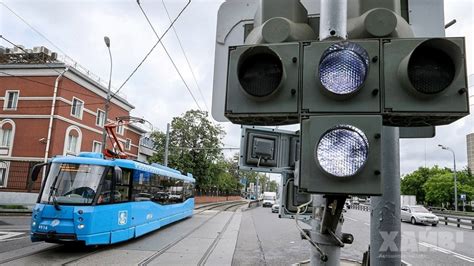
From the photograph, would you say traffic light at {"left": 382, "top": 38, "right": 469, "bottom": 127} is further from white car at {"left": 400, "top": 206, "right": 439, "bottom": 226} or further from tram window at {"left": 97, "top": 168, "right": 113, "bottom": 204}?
white car at {"left": 400, "top": 206, "right": 439, "bottom": 226}

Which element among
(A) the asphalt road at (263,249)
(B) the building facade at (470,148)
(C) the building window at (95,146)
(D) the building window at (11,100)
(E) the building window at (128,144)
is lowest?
(A) the asphalt road at (263,249)

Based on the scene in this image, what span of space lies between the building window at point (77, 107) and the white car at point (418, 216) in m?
26.4

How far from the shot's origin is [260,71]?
179 cm

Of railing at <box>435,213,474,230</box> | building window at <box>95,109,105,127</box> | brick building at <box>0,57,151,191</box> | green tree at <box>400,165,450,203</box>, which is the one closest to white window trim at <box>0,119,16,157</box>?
brick building at <box>0,57,151,191</box>

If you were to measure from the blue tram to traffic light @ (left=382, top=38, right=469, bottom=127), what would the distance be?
31.2ft

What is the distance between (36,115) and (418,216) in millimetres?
28559

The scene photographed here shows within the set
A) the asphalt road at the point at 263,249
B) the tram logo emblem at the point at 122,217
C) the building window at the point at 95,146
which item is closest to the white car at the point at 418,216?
the asphalt road at the point at 263,249

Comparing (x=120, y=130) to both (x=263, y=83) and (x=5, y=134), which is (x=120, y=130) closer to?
(x=5, y=134)

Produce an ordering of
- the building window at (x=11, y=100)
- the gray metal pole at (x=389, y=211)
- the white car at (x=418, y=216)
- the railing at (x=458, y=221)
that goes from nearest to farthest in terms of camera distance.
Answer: the gray metal pole at (x=389, y=211)
the railing at (x=458, y=221)
the white car at (x=418, y=216)
the building window at (x=11, y=100)

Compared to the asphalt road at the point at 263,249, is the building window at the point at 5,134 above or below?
above

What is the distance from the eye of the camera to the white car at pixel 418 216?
2298 centimetres

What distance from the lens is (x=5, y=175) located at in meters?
25.9

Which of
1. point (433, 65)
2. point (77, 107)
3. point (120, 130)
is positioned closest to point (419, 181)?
point (120, 130)

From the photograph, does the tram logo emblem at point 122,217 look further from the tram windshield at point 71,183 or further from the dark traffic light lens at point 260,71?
the dark traffic light lens at point 260,71
